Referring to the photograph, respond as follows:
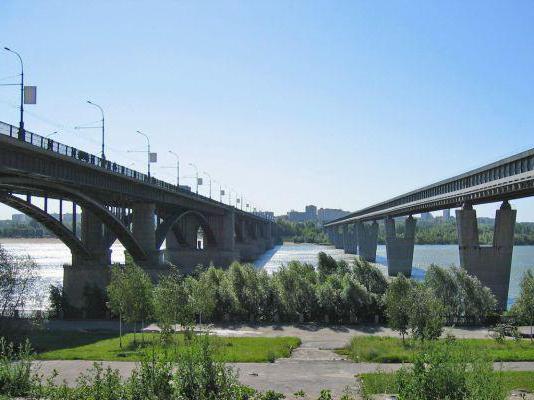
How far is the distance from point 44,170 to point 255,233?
13901 centimetres

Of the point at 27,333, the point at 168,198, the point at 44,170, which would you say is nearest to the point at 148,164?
the point at 168,198

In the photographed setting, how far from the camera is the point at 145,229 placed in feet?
215

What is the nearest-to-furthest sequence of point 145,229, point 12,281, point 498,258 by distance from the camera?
point 12,281
point 498,258
point 145,229

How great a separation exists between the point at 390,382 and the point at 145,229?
49.7 metres

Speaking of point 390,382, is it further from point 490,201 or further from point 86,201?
point 490,201

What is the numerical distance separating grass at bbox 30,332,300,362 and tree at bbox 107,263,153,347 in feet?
5.41

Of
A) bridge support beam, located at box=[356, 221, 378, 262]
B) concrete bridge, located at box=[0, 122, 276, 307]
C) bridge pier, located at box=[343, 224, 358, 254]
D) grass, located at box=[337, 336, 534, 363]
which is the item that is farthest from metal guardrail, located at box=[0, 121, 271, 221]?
bridge pier, located at box=[343, 224, 358, 254]

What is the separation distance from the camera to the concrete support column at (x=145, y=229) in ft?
215

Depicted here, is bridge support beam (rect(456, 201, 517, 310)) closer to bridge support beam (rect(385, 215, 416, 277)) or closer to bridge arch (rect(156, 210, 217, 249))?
bridge support beam (rect(385, 215, 416, 277))

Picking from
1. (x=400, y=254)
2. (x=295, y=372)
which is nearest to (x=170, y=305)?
(x=295, y=372)

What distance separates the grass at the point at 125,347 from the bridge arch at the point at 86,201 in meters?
10.2

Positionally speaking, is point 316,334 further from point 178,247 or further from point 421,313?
point 178,247

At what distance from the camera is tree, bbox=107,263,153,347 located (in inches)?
1447

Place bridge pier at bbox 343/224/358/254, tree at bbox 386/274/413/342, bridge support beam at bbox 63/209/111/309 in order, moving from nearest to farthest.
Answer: tree at bbox 386/274/413/342, bridge support beam at bbox 63/209/111/309, bridge pier at bbox 343/224/358/254
